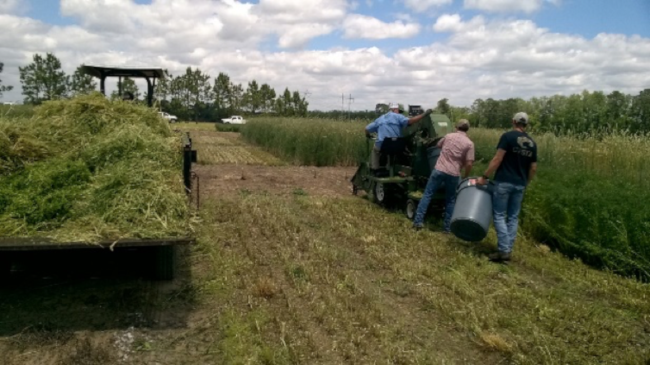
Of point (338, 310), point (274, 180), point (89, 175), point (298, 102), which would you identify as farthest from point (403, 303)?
point (298, 102)

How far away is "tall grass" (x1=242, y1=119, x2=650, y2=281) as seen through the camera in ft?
19.6

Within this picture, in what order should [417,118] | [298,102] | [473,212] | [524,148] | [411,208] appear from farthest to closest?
[298,102]
[417,118]
[411,208]
[473,212]
[524,148]

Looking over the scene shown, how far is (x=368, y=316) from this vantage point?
448 centimetres

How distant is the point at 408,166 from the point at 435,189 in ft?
4.74

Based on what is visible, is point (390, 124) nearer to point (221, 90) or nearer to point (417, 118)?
point (417, 118)

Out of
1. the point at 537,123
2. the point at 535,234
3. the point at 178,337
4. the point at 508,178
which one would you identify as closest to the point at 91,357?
the point at 178,337

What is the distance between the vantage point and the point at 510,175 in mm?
6355

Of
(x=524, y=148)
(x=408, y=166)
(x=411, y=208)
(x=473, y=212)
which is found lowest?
(x=411, y=208)

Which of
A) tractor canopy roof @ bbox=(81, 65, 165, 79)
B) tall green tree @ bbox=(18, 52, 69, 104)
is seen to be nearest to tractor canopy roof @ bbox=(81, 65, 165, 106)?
tractor canopy roof @ bbox=(81, 65, 165, 79)

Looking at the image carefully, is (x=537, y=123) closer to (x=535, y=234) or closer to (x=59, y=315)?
(x=535, y=234)

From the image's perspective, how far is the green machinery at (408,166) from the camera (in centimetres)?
845

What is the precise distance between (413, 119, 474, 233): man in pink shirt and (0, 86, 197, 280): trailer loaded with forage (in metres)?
3.72

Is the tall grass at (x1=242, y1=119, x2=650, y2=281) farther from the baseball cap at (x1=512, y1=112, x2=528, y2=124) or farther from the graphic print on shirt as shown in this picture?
the baseball cap at (x1=512, y1=112, x2=528, y2=124)

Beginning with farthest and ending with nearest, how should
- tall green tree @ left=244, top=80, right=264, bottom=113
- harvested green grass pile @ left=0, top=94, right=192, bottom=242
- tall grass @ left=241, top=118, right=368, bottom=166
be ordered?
tall green tree @ left=244, top=80, right=264, bottom=113 < tall grass @ left=241, top=118, right=368, bottom=166 < harvested green grass pile @ left=0, top=94, right=192, bottom=242
